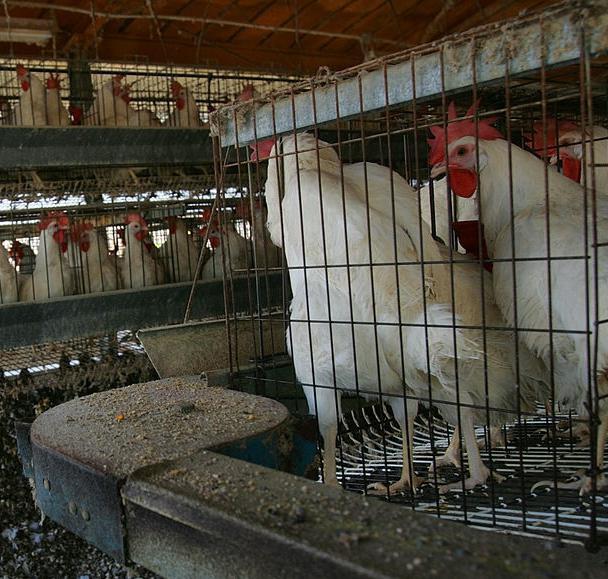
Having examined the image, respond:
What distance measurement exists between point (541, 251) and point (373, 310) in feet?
1.72

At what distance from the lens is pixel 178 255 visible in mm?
5133

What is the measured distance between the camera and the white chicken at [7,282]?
421cm

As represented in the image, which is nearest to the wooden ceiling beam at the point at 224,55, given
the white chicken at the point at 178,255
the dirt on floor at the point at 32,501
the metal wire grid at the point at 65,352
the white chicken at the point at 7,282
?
the white chicken at the point at 178,255

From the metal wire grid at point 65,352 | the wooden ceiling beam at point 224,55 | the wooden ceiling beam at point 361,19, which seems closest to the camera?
the metal wire grid at point 65,352

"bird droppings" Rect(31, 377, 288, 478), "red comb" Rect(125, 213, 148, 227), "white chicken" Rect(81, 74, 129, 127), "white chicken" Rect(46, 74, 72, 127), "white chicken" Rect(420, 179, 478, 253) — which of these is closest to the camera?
"bird droppings" Rect(31, 377, 288, 478)

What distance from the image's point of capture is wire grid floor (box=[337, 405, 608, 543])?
184cm

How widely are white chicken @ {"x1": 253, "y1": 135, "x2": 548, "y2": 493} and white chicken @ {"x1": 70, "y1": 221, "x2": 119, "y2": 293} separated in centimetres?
252

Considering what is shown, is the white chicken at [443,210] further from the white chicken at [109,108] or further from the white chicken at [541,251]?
the white chicken at [109,108]

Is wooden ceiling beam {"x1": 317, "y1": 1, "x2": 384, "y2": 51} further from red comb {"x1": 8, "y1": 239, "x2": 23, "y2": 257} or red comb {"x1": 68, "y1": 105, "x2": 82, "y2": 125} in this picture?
red comb {"x1": 8, "y1": 239, "x2": 23, "y2": 257}

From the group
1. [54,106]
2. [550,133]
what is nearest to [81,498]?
[550,133]

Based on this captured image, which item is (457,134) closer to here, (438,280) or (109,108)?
(438,280)

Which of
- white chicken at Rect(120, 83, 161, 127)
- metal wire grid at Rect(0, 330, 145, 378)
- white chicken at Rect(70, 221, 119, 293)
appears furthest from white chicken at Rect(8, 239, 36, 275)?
white chicken at Rect(120, 83, 161, 127)

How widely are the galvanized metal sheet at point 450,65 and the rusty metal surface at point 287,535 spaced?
1.03 meters

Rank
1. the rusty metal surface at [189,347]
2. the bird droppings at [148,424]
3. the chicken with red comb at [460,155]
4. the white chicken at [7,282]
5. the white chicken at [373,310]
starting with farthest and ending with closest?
1. the white chicken at [7,282]
2. the rusty metal surface at [189,347]
3. the chicken with red comb at [460,155]
4. the white chicken at [373,310]
5. the bird droppings at [148,424]
